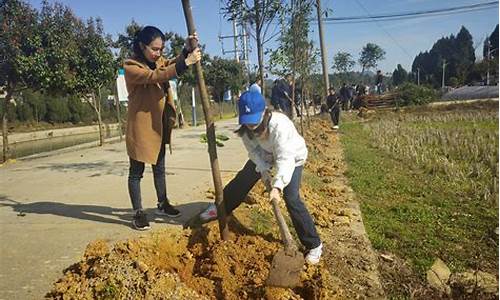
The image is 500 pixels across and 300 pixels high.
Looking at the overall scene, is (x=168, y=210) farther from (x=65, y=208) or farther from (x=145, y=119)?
(x=65, y=208)

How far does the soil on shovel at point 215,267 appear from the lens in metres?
2.81

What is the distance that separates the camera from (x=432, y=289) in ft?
10.8

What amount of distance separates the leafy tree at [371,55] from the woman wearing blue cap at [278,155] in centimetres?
5931

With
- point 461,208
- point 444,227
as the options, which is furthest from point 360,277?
point 461,208

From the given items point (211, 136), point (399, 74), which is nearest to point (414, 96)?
point (211, 136)

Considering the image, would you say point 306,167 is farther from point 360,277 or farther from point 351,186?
point 360,277

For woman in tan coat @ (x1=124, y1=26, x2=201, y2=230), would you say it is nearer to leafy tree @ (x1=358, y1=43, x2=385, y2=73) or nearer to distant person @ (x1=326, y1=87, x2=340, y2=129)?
distant person @ (x1=326, y1=87, x2=340, y2=129)

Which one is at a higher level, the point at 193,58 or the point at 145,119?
the point at 193,58

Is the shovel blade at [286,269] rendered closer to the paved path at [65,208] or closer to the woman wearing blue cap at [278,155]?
the woman wearing blue cap at [278,155]

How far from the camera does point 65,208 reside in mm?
5121

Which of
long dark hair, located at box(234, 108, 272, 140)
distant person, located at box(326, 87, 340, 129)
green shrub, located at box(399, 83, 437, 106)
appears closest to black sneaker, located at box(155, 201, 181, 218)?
long dark hair, located at box(234, 108, 272, 140)

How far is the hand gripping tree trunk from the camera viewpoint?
134 inches

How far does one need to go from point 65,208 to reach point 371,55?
202 feet

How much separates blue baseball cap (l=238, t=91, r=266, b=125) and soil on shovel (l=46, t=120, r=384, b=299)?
1.00 meters
